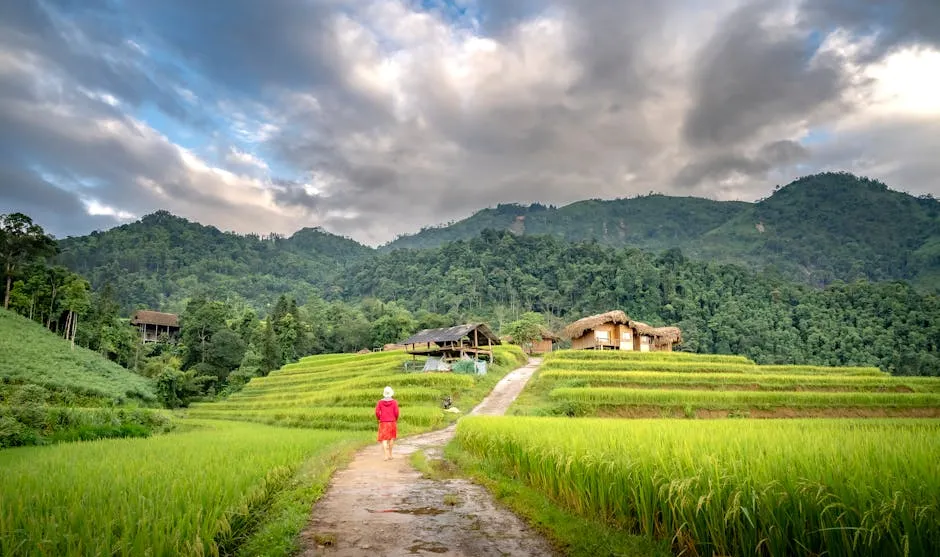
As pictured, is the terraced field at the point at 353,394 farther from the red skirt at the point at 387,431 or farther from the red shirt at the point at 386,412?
the red shirt at the point at 386,412

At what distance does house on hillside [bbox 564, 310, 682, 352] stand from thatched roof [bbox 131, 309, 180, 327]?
71410 millimetres

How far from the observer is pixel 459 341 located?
133ft

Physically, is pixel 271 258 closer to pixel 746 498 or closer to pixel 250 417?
pixel 250 417

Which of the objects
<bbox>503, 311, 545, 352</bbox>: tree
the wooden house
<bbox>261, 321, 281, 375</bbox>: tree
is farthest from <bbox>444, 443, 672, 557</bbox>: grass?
<bbox>261, 321, 281, 375</bbox>: tree

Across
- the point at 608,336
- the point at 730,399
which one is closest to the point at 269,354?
the point at 608,336

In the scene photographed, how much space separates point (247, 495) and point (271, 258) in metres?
180

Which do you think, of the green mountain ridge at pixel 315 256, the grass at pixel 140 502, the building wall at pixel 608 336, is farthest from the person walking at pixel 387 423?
the green mountain ridge at pixel 315 256

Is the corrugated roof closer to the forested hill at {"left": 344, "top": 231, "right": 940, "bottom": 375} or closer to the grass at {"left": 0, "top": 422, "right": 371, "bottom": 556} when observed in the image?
the grass at {"left": 0, "top": 422, "right": 371, "bottom": 556}

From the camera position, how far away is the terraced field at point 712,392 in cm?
2527

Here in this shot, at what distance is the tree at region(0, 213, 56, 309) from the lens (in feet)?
159

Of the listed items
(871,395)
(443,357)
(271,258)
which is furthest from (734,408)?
(271,258)

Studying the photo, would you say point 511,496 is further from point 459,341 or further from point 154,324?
point 154,324

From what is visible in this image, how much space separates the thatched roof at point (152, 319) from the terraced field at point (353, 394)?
46.5m

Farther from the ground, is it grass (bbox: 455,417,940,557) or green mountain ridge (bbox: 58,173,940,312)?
green mountain ridge (bbox: 58,173,940,312)
